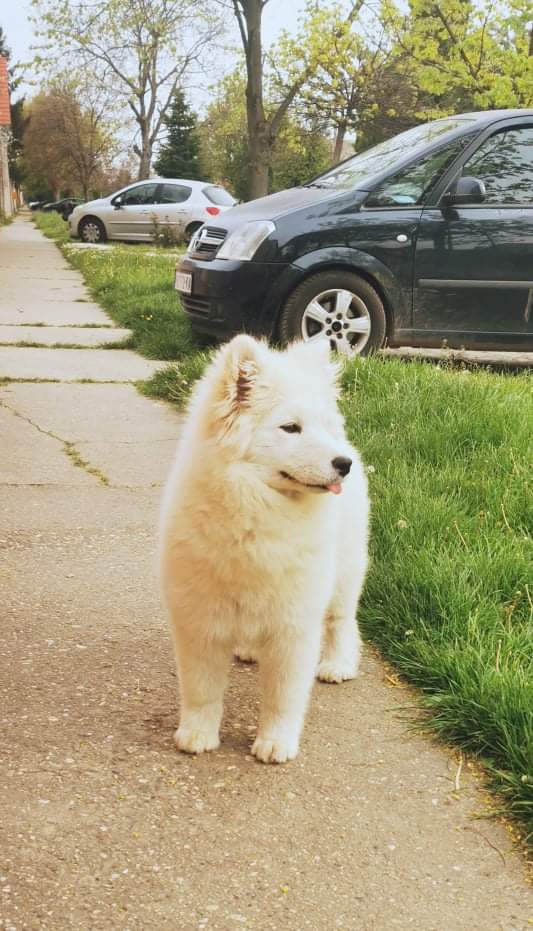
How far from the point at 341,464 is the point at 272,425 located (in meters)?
0.20

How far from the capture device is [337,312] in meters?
7.38

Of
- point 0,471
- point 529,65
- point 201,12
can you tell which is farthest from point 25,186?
point 0,471

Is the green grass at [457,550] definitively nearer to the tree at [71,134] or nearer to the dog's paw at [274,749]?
the dog's paw at [274,749]

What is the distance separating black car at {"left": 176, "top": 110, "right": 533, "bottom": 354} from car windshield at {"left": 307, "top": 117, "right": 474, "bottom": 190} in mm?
32

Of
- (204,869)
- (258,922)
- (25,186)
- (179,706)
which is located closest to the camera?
(258,922)

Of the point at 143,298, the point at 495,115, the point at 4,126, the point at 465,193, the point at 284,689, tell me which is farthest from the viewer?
the point at 4,126

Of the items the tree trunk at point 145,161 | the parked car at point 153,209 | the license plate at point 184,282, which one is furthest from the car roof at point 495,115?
the tree trunk at point 145,161

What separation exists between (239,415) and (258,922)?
3.84ft

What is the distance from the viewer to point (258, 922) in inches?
76.5

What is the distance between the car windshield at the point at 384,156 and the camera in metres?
7.76

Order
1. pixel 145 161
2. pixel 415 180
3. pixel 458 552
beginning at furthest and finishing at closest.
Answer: pixel 145 161 < pixel 415 180 < pixel 458 552

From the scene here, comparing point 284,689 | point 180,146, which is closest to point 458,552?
point 284,689

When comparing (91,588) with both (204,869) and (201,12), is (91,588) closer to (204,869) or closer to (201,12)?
(204,869)

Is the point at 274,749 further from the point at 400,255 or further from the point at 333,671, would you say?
the point at 400,255
